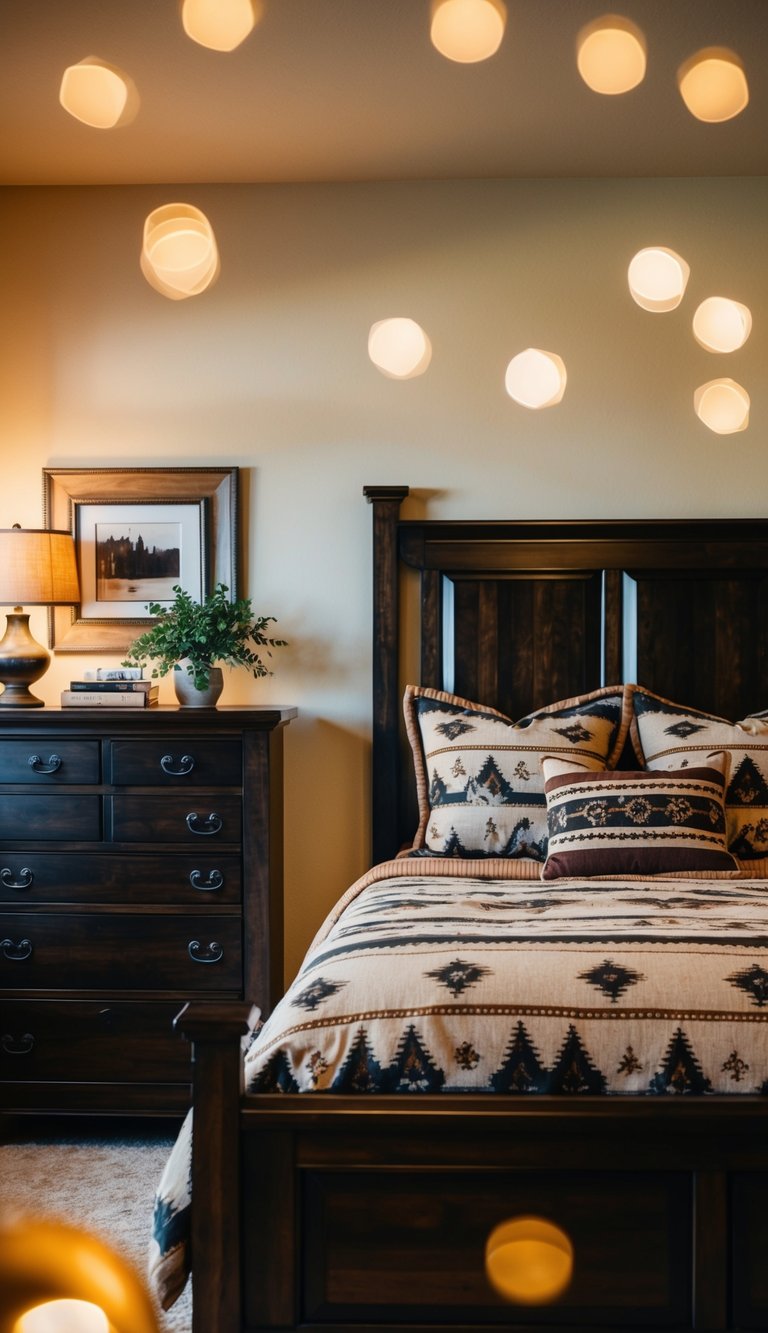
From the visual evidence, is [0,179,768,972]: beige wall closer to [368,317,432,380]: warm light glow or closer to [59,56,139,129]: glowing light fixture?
[368,317,432,380]: warm light glow

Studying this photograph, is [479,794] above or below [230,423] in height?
below

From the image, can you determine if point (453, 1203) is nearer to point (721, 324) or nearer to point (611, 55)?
point (611, 55)

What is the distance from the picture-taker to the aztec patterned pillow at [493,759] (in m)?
2.85

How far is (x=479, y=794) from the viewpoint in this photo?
2904 mm

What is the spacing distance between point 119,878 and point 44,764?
0.36 metres

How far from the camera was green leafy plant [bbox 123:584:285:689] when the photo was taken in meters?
3.10

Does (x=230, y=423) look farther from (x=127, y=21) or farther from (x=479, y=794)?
(x=479, y=794)

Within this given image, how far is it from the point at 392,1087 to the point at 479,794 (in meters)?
1.37

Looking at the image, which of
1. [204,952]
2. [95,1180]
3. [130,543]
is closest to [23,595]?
[130,543]

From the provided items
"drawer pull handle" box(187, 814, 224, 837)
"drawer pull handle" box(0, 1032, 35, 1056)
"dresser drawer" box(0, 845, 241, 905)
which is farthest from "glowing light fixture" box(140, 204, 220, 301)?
"drawer pull handle" box(0, 1032, 35, 1056)

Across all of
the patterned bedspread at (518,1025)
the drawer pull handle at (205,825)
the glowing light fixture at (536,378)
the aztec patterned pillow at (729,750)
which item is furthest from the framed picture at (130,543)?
the patterned bedspread at (518,1025)

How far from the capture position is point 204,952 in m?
2.90

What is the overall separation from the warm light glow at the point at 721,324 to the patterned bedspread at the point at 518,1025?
2.16 metres

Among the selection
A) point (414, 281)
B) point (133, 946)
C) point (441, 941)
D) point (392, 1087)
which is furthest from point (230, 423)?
point (392, 1087)
